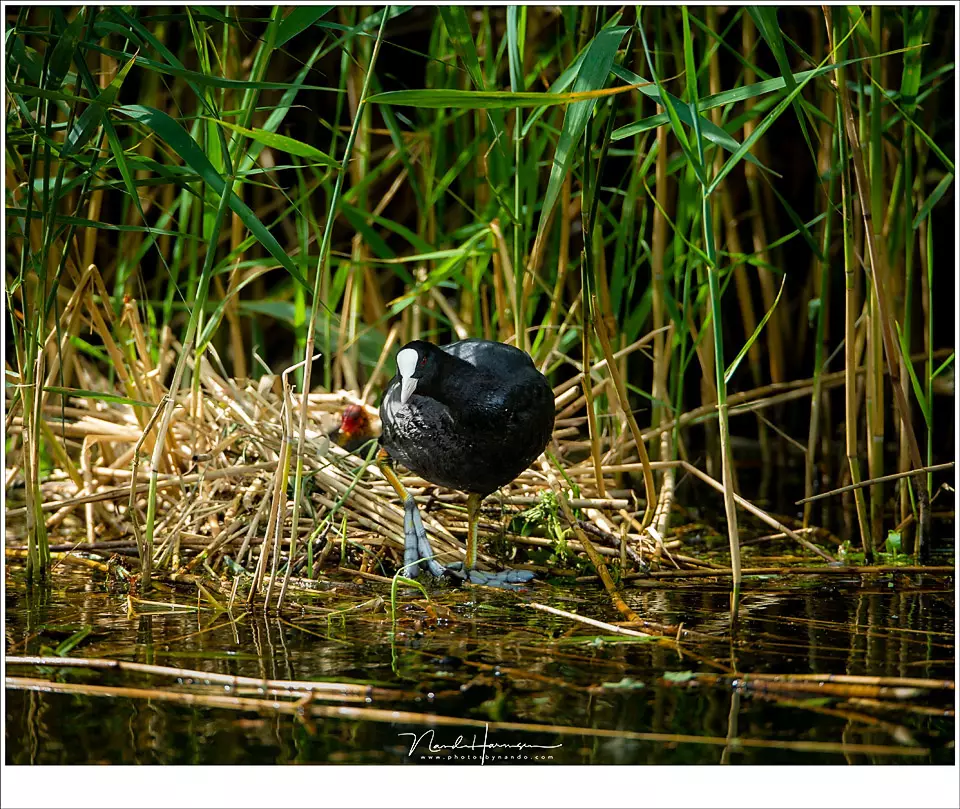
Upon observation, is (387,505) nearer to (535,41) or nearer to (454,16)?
(454,16)

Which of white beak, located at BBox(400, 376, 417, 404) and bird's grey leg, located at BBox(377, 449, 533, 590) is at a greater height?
white beak, located at BBox(400, 376, 417, 404)

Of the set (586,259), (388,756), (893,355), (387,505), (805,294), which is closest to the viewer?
(388,756)

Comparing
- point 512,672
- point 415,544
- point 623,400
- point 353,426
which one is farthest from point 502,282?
point 512,672

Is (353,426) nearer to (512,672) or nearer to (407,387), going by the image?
(407,387)

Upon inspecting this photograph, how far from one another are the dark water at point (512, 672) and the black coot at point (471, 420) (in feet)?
0.89

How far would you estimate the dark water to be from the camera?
1.51 metres

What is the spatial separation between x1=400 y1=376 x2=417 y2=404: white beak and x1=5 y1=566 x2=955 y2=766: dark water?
441 mm

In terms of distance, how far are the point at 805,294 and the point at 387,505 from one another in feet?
7.34

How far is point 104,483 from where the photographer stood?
Result: 10.7 ft

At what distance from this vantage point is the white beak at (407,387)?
233cm

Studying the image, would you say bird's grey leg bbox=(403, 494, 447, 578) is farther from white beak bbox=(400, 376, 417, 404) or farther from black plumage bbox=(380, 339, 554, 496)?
white beak bbox=(400, 376, 417, 404)

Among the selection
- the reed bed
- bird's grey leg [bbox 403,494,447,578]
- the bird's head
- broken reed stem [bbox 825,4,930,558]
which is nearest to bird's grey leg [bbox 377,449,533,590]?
bird's grey leg [bbox 403,494,447,578]

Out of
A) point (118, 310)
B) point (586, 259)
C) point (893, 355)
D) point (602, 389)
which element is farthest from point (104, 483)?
point (893, 355)

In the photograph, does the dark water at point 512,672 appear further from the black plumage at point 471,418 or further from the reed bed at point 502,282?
the black plumage at point 471,418
